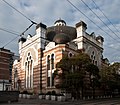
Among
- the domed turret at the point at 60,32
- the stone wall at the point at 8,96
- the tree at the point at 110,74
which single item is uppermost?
the domed turret at the point at 60,32

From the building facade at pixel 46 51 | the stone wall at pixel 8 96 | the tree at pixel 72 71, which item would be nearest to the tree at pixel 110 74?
the building facade at pixel 46 51

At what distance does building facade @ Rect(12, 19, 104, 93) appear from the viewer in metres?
44.8

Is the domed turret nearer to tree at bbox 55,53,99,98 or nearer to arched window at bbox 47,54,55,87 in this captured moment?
arched window at bbox 47,54,55,87

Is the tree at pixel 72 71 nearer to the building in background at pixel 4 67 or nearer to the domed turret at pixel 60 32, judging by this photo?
the building in background at pixel 4 67

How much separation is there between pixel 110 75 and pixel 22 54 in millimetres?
22589

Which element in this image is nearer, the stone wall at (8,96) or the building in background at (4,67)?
the stone wall at (8,96)

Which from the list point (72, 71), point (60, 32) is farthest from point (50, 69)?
point (60, 32)

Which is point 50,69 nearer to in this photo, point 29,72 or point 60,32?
point 29,72

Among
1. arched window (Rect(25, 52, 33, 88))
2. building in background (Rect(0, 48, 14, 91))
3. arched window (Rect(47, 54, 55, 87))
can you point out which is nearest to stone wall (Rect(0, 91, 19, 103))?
building in background (Rect(0, 48, 14, 91))

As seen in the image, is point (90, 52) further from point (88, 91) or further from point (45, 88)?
point (45, 88)

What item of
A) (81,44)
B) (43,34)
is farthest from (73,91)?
(43,34)

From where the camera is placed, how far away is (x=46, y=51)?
4675cm

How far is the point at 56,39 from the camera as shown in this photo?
1887 inches

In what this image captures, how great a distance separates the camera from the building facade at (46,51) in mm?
44812
